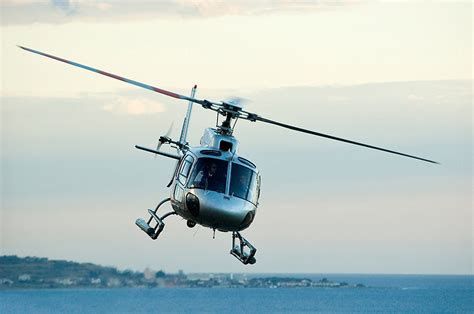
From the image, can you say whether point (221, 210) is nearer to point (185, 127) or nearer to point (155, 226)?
point (155, 226)

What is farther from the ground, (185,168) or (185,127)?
(185,127)

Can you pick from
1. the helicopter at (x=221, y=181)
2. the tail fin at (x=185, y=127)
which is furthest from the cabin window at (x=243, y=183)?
the tail fin at (x=185, y=127)

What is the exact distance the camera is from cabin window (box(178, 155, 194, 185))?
37781 mm

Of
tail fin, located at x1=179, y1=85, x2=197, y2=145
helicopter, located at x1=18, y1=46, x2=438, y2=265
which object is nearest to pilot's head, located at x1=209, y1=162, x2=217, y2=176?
helicopter, located at x1=18, y1=46, x2=438, y2=265

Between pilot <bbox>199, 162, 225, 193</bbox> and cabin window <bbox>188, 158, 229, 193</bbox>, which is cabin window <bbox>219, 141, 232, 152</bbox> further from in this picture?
pilot <bbox>199, 162, 225, 193</bbox>

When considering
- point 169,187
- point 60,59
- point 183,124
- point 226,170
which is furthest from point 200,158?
point 183,124

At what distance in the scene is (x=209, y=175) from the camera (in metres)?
36.7

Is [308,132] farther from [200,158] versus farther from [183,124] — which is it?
[183,124]

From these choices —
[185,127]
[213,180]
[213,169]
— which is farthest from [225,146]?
[185,127]

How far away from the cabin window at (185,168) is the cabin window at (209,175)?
57 centimetres

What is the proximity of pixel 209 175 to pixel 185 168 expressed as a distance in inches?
64.8

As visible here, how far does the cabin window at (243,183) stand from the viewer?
120ft

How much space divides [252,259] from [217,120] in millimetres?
4567

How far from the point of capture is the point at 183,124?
157 ft
